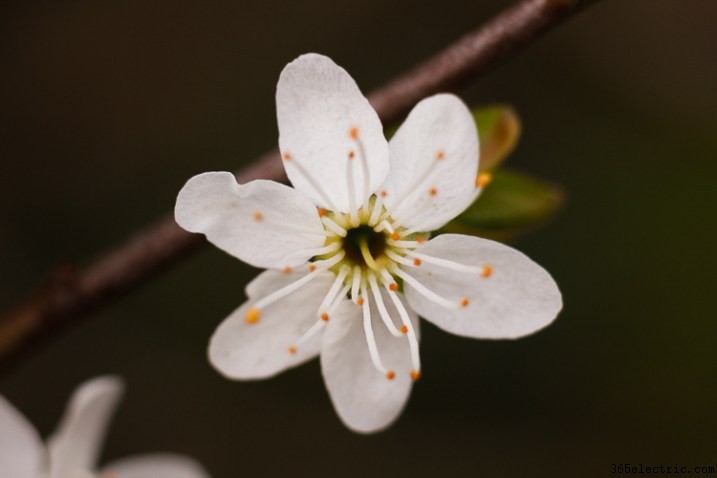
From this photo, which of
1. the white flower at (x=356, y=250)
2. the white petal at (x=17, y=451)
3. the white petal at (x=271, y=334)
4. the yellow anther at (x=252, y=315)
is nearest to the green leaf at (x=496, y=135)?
the white flower at (x=356, y=250)

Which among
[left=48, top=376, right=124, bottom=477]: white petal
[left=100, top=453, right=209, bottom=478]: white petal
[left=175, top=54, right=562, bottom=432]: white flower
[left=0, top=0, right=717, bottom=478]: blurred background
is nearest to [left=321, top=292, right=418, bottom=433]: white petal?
[left=175, top=54, right=562, bottom=432]: white flower

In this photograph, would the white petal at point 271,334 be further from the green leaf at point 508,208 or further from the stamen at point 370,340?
the green leaf at point 508,208

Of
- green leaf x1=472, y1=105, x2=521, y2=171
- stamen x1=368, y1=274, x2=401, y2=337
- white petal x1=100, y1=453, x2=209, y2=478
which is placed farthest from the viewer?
white petal x1=100, y1=453, x2=209, y2=478

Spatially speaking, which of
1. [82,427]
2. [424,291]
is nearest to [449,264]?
[424,291]

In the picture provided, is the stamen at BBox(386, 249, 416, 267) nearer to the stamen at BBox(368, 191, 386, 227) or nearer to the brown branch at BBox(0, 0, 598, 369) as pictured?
the stamen at BBox(368, 191, 386, 227)

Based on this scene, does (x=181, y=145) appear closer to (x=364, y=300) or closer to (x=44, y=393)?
(x=44, y=393)

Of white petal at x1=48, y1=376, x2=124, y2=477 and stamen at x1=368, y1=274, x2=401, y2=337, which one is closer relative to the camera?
stamen at x1=368, y1=274, x2=401, y2=337
